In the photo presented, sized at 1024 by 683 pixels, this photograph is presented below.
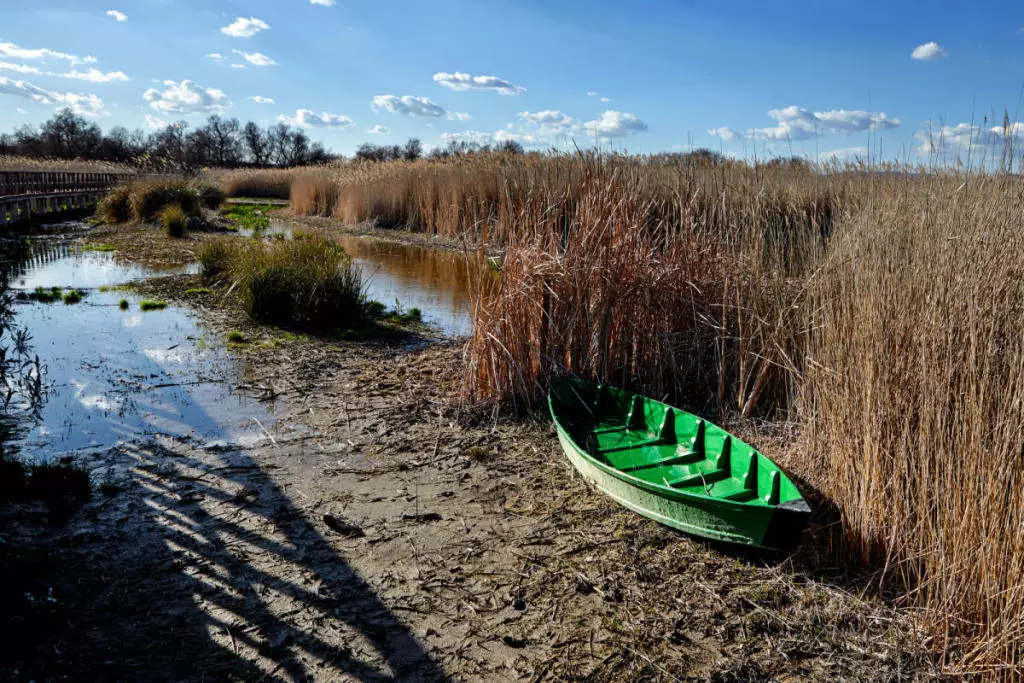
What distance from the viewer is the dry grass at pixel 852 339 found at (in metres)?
3.38

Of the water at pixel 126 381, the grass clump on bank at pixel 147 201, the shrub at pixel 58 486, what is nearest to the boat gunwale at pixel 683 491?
the water at pixel 126 381

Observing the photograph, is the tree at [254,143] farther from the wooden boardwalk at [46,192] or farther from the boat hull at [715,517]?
the boat hull at [715,517]

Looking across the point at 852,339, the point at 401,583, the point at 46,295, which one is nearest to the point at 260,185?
the point at 46,295

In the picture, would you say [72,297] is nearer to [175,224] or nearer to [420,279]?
[420,279]

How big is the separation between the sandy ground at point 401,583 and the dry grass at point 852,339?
16.4 inches

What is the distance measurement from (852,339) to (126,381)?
6677mm

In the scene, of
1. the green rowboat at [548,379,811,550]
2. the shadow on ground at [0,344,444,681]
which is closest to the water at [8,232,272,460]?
the shadow on ground at [0,344,444,681]

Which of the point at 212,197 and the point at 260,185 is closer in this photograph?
the point at 212,197

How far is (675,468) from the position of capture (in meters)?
5.21

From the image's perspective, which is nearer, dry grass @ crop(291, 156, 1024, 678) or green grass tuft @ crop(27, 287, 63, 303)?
dry grass @ crop(291, 156, 1024, 678)

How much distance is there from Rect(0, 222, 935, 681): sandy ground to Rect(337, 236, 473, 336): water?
11.7 feet

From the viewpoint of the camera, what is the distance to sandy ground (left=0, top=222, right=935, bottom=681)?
11.2 feet

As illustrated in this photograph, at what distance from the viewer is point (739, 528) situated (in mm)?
4004

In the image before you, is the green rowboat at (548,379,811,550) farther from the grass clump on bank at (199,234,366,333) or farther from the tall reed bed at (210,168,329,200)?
the tall reed bed at (210,168,329,200)
